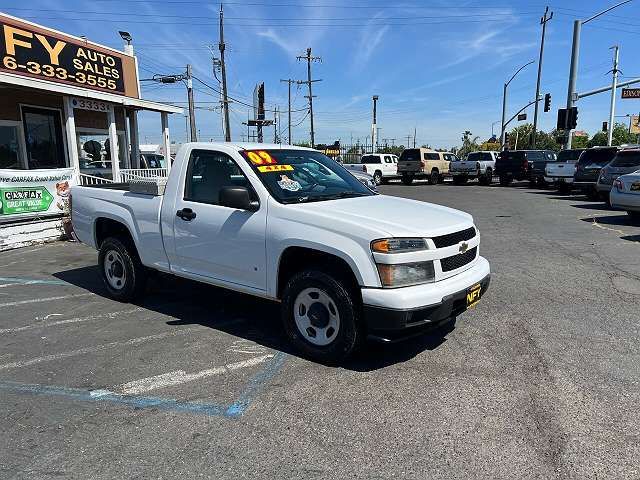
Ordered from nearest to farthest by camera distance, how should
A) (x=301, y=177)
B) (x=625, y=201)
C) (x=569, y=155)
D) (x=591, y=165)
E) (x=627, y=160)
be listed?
1. (x=301, y=177)
2. (x=625, y=201)
3. (x=627, y=160)
4. (x=591, y=165)
5. (x=569, y=155)

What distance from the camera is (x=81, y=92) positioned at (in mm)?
12688

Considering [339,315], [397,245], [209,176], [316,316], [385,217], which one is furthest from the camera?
[209,176]

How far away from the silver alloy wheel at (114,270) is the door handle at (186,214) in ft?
4.58

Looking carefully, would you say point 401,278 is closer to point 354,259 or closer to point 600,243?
point 354,259

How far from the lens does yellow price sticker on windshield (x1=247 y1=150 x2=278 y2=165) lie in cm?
474

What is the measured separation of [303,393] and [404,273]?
1.18m

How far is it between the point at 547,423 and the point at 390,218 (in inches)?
73.5

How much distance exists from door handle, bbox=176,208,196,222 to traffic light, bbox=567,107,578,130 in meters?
27.6

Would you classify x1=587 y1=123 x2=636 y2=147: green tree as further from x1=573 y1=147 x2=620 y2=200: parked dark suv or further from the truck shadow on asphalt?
the truck shadow on asphalt

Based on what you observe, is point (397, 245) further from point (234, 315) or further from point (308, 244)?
point (234, 315)

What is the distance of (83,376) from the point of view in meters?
3.97

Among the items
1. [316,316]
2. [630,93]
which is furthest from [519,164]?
[316,316]

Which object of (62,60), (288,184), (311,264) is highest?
(62,60)

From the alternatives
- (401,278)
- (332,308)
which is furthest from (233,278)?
(401,278)
